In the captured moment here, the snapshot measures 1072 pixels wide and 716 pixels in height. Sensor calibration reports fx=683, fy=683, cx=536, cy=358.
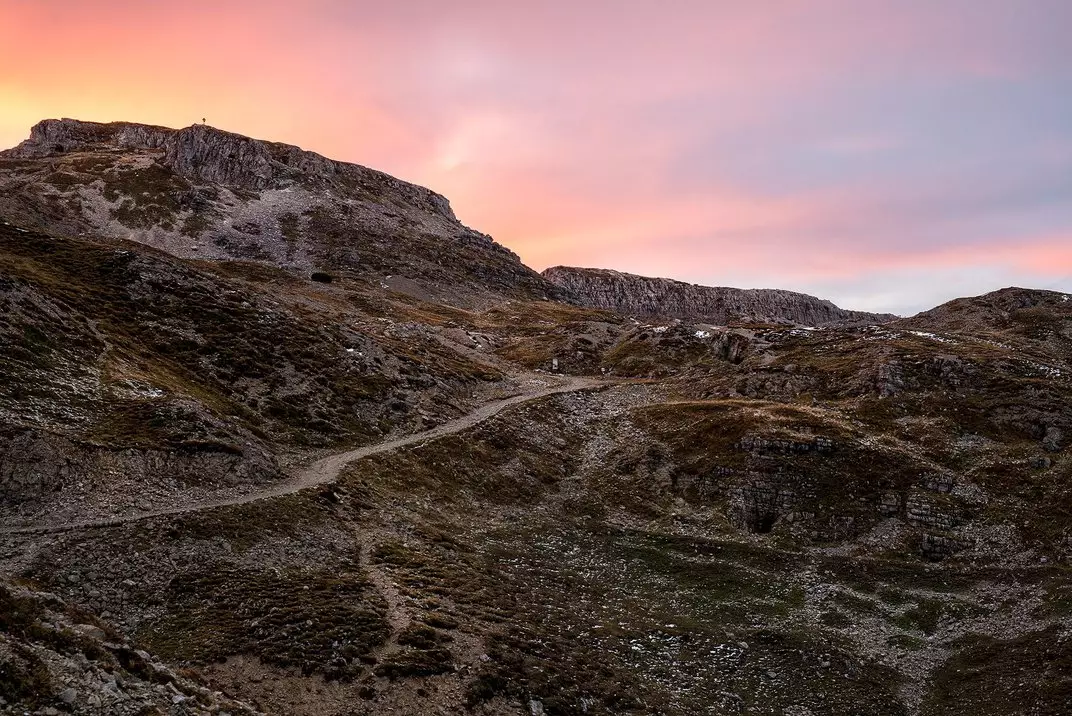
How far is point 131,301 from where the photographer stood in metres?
75.0

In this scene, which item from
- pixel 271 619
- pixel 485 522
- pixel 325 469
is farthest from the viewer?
pixel 485 522

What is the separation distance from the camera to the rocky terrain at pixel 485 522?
103 feet

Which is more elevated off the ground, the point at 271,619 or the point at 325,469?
the point at 325,469

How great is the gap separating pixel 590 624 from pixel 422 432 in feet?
116

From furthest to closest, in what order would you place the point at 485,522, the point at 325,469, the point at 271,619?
the point at 485,522
the point at 325,469
the point at 271,619

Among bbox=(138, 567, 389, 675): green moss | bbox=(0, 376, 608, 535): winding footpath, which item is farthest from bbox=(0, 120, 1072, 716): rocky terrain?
bbox=(0, 376, 608, 535): winding footpath

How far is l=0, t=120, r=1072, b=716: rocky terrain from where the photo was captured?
103 feet

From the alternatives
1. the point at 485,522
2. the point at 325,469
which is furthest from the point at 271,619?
the point at 485,522

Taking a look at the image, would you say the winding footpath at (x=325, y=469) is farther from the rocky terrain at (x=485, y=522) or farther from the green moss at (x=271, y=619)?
the green moss at (x=271, y=619)

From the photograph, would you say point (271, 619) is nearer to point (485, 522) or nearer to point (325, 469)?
point (325, 469)

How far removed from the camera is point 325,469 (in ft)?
185

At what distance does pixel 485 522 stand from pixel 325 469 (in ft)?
45.6

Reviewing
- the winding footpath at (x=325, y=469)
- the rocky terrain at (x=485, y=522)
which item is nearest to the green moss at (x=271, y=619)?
the rocky terrain at (x=485, y=522)

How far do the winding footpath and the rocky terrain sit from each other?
0.41m
